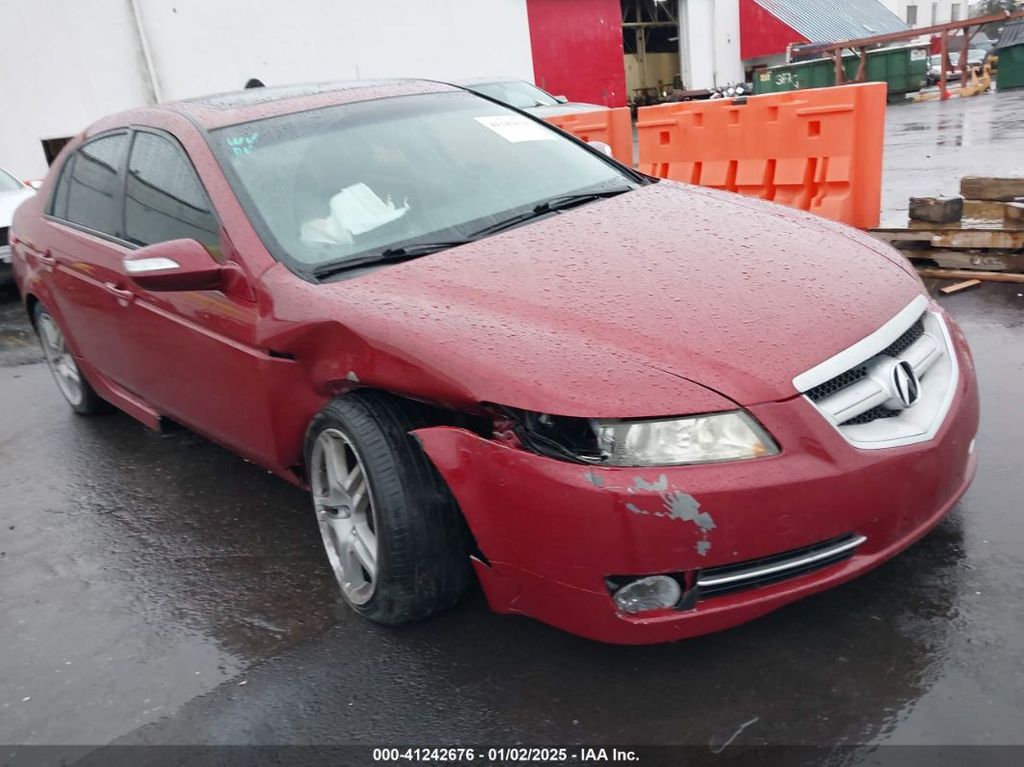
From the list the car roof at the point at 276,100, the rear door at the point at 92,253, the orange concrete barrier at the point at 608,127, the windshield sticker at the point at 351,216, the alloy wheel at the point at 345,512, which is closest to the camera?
the alloy wheel at the point at 345,512

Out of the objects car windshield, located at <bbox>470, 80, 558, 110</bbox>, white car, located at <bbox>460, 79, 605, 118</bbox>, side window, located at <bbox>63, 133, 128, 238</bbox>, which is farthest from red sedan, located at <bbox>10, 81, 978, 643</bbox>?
car windshield, located at <bbox>470, 80, 558, 110</bbox>

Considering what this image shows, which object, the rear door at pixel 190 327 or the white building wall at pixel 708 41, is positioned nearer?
the rear door at pixel 190 327

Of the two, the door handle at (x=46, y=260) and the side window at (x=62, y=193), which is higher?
the side window at (x=62, y=193)

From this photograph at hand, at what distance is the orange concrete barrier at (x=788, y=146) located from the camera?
20.6 ft

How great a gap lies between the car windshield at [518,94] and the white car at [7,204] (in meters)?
5.41

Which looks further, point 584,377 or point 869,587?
point 869,587

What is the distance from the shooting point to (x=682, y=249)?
2.72m

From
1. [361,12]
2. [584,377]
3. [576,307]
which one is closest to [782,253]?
[576,307]

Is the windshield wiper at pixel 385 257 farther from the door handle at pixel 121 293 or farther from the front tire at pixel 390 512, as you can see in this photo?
the door handle at pixel 121 293

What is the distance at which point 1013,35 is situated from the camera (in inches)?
886

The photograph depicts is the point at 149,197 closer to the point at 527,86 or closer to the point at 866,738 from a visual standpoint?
the point at 866,738

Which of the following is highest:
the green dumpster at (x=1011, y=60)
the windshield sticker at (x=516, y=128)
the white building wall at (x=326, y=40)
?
the white building wall at (x=326, y=40)

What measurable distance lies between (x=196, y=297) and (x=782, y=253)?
1.96 m

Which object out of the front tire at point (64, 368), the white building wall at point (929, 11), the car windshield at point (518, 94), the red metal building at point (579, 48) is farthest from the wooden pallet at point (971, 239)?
the white building wall at point (929, 11)
